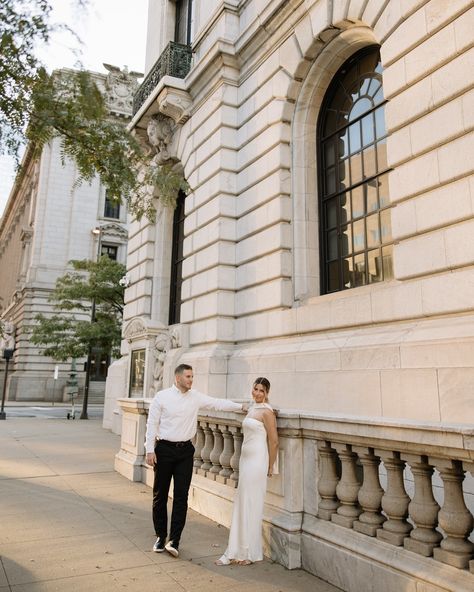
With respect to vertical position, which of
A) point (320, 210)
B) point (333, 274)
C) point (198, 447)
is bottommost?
point (198, 447)

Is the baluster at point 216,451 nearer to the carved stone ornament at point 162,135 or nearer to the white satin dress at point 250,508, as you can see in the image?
the white satin dress at point 250,508

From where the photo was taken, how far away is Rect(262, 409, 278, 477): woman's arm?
194 inches

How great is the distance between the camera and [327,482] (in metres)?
4.71

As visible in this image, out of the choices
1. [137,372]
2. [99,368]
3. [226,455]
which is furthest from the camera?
[99,368]

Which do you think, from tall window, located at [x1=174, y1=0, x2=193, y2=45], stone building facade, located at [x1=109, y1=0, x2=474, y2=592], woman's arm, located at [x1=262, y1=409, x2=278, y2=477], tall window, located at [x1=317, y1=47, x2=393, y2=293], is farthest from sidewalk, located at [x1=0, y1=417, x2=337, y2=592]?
tall window, located at [x1=174, y1=0, x2=193, y2=45]

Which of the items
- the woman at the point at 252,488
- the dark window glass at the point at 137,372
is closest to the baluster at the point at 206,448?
the woman at the point at 252,488

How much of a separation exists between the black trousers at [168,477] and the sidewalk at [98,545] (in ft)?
1.21

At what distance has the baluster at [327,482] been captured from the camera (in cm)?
469

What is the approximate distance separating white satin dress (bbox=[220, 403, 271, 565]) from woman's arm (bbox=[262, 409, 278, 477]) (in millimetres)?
50

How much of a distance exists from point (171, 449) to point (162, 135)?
12.6m

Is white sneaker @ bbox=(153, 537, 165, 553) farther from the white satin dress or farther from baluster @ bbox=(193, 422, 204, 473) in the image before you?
baluster @ bbox=(193, 422, 204, 473)

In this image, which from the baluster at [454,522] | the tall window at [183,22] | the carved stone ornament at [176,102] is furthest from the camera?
the tall window at [183,22]

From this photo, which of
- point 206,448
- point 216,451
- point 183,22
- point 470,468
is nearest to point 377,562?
point 470,468

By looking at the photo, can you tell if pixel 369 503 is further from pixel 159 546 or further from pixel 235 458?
pixel 159 546
